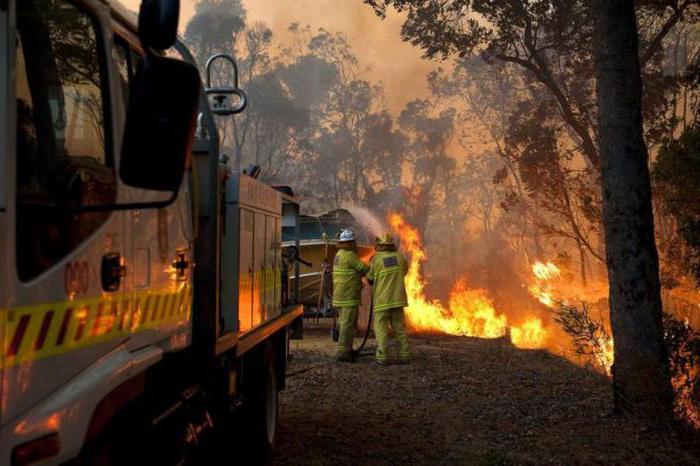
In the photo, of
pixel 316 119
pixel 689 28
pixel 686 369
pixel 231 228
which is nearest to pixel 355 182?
pixel 316 119

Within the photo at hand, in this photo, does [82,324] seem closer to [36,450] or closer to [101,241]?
[101,241]

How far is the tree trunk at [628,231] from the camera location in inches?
274

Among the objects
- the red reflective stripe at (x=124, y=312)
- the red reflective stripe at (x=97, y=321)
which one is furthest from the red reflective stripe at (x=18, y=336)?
the red reflective stripe at (x=124, y=312)

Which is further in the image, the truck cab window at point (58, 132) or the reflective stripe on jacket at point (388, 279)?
the reflective stripe on jacket at point (388, 279)

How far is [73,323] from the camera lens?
2.26 metres

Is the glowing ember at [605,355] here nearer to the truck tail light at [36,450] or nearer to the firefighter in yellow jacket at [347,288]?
the firefighter in yellow jacket at [347,288]

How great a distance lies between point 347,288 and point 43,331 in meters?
9.59

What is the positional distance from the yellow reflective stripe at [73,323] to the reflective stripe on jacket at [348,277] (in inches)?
329

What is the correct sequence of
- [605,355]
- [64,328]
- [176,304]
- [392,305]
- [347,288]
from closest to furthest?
[64,328] → [176,304] → [605,355] → [392,305] → [347,288]

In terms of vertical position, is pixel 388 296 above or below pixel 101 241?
below

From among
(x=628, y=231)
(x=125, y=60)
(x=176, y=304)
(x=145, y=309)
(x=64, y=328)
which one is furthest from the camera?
(x=628, y=231)

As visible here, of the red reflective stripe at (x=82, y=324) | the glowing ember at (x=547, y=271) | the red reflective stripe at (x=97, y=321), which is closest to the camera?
the red reflective stripe at (x=82, y=324)

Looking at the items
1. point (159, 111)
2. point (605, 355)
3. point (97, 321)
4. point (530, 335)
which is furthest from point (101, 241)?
point (530, 335)

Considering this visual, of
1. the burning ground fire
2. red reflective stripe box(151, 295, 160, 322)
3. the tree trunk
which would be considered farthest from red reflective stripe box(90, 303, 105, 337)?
the burning ground fire
